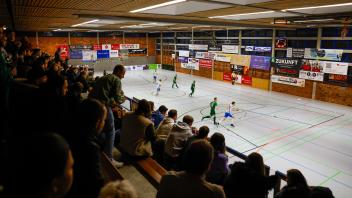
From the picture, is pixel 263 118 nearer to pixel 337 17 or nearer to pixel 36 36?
pixel 337 17

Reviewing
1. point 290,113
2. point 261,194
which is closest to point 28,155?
point 261,194

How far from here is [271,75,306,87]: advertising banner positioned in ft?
71.9

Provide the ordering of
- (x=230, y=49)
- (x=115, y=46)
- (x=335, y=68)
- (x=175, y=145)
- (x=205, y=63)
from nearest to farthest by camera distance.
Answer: (x=175, y=145) → (x=335, y=68) → (x=230, y=49) → (x=205, y=63) → (x=115, y=46)

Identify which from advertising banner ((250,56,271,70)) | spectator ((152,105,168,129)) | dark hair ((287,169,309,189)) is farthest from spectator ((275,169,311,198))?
advertising banner ((250,56,271,70))

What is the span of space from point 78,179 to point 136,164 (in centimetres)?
231

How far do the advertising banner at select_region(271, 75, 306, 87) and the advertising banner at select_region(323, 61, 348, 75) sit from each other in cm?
218

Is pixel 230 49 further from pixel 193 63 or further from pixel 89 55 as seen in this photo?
pixel 89 55

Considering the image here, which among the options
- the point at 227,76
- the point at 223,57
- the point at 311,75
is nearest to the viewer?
the point at 311,75

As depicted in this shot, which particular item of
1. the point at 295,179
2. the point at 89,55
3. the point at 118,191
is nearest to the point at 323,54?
the point at 295,179

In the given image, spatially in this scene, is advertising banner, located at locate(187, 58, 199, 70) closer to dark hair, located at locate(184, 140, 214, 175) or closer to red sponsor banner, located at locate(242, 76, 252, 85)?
red sponsor banner, located at locate(242, 76, 252, 85)

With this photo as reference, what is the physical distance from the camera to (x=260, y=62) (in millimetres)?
25062

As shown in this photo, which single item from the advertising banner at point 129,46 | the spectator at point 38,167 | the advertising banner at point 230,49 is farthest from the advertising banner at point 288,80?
the spectator at point 38,167

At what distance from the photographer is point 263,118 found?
A: 1589cm

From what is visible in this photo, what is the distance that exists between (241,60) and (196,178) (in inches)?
1026
